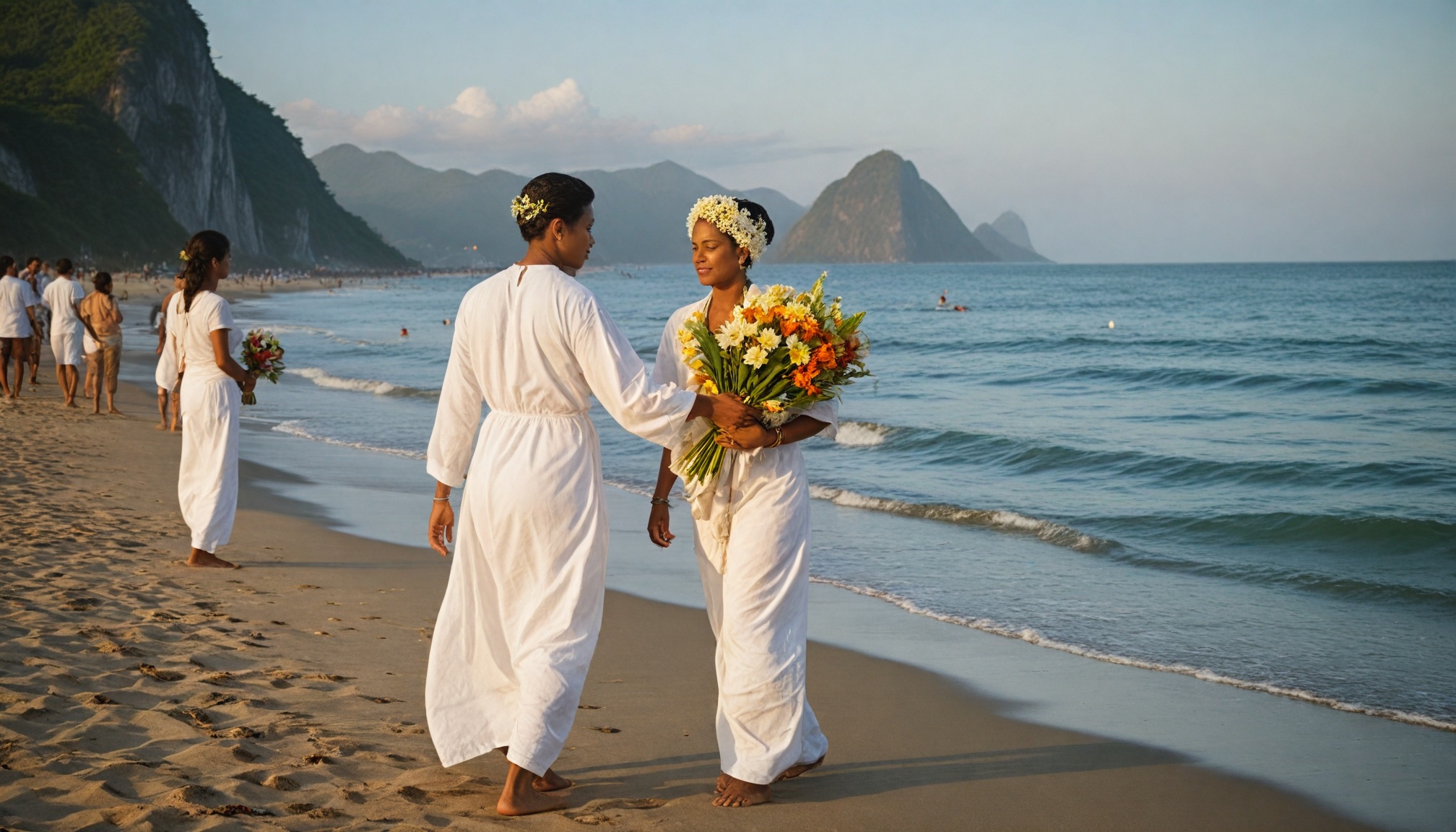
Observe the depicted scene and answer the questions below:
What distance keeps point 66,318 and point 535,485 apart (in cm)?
1487

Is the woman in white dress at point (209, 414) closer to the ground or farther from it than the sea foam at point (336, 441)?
farther from it

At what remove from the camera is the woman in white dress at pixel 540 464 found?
12.8ft

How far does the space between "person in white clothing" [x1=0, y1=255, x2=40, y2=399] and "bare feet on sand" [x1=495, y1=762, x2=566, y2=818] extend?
15543 millimetres

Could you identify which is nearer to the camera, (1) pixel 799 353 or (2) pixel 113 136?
(1) pixel 799 353

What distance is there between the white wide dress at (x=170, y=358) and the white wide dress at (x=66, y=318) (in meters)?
1.13

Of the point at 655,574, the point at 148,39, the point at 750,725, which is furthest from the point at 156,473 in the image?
the point at 148,39

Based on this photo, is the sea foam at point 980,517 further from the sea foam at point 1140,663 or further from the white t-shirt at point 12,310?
the white t-shirt at point 12,310

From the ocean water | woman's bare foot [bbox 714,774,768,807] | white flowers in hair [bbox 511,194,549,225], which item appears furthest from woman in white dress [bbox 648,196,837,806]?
the ocean water

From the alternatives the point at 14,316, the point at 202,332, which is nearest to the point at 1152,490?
the point at 202,332

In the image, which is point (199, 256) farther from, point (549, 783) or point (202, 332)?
point (549, 783)

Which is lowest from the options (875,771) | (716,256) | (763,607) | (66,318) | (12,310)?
(875,771)

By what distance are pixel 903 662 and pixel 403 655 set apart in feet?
9.02

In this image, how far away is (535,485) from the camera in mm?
3961

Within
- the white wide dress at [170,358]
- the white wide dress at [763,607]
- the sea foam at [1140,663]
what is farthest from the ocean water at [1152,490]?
the white wide dress at [763,607]
